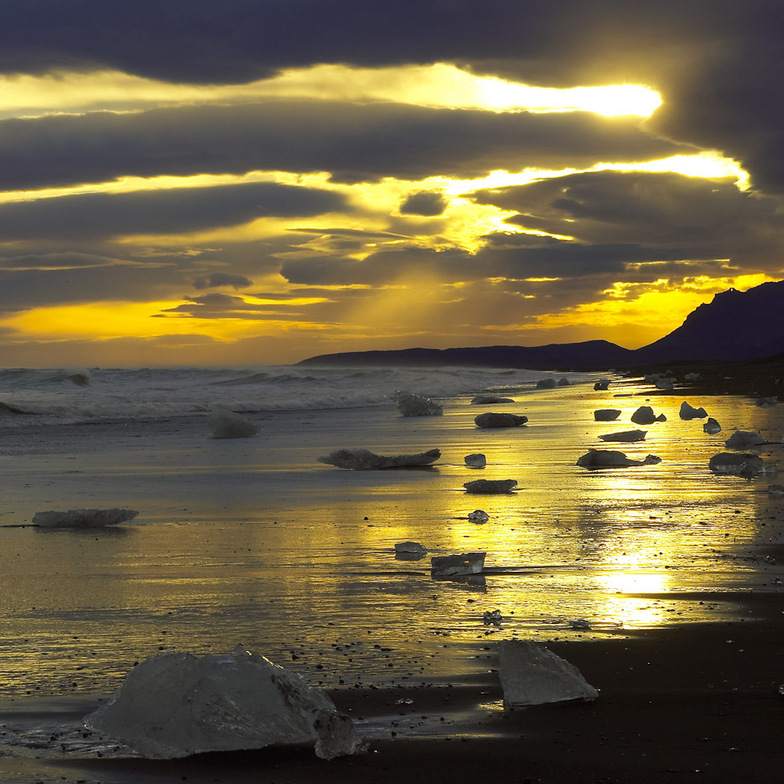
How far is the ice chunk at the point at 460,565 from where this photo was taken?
6.86 metres

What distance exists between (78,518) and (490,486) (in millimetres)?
4313

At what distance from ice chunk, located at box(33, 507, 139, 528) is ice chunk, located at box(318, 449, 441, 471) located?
5.14 meters

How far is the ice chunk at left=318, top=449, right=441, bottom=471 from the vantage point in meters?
14.0

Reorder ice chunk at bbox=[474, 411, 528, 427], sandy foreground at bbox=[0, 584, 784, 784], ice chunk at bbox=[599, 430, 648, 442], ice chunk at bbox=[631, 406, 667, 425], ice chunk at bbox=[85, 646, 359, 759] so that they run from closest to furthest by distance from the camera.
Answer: sandy foreground at bbox=[0, 584, 784, 784], ice chunk at bbox=[85, 646, 359, 759], ice chunk at bbox=[599, 430, 648, 442], ice chunk at bbox=[474, 411, 528, 427], ice chunk at bbox=[631, 406, 667, 425]

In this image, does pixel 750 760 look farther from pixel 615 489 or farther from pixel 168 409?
pixel 168 409

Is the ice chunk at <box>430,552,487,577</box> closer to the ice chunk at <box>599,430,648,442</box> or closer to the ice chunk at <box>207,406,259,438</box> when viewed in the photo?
the ice chunk at <box>599,430,648,442</box>

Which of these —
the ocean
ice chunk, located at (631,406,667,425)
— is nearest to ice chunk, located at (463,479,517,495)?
the ocean

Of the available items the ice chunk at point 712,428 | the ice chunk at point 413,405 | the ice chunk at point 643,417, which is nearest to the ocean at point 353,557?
the ice chunk at point 712,428

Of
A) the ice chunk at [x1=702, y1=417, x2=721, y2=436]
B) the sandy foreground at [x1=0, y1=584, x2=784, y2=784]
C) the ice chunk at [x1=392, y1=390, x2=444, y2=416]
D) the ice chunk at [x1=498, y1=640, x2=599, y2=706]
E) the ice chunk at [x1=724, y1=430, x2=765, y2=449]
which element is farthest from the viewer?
the ice chunk at [x1=392, y1=390, x2=444, y2=416]

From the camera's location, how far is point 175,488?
12.1 metres

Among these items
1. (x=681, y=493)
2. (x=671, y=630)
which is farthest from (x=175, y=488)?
(x=671, y=630)

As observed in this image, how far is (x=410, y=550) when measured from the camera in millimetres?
7656

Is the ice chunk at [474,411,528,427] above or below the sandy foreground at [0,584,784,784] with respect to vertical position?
above

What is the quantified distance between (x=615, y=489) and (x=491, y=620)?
239 inches
